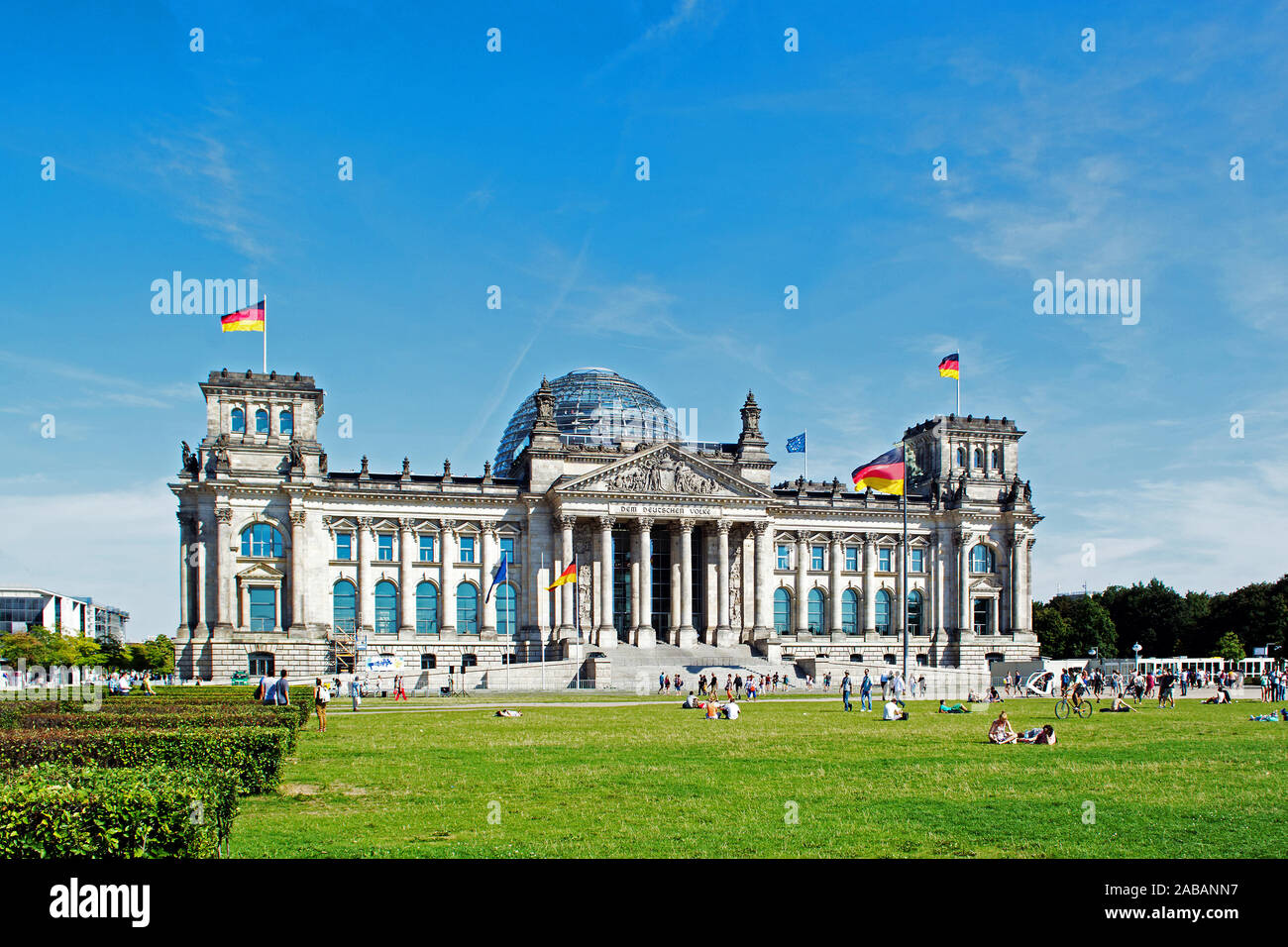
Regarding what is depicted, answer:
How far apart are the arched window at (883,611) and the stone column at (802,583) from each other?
7358 millimetres

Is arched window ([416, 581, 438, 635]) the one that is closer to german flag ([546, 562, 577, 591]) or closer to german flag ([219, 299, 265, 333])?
german flag ([546, 562, 577, 591])

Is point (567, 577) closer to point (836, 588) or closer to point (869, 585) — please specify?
point (836, 588)

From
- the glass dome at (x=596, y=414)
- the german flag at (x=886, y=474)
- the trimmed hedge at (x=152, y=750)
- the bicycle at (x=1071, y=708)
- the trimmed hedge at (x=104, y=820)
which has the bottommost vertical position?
the bicycle at (x=1071, y=708)

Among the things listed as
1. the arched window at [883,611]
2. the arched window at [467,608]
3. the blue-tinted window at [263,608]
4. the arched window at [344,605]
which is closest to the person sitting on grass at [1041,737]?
the arched window at [467,608]

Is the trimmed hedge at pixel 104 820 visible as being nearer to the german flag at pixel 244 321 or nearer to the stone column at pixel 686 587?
the german flag at pixel 244 321

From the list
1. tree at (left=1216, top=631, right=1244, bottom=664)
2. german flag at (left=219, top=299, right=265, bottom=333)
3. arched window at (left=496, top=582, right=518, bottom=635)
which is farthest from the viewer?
tree at (left=1216, top=631, right=1244, bottom=664)

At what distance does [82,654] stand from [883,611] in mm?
89703

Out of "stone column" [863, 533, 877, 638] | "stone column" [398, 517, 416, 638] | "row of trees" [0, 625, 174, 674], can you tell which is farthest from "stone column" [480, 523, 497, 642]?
"row of trees" [0, 625, 174, 674]

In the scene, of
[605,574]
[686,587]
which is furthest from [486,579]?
[686,587]

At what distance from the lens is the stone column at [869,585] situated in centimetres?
10231

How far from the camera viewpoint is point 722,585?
9488 cm

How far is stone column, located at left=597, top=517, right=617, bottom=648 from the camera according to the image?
302 ft

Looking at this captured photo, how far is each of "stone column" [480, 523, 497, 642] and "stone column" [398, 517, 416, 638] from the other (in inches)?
212
